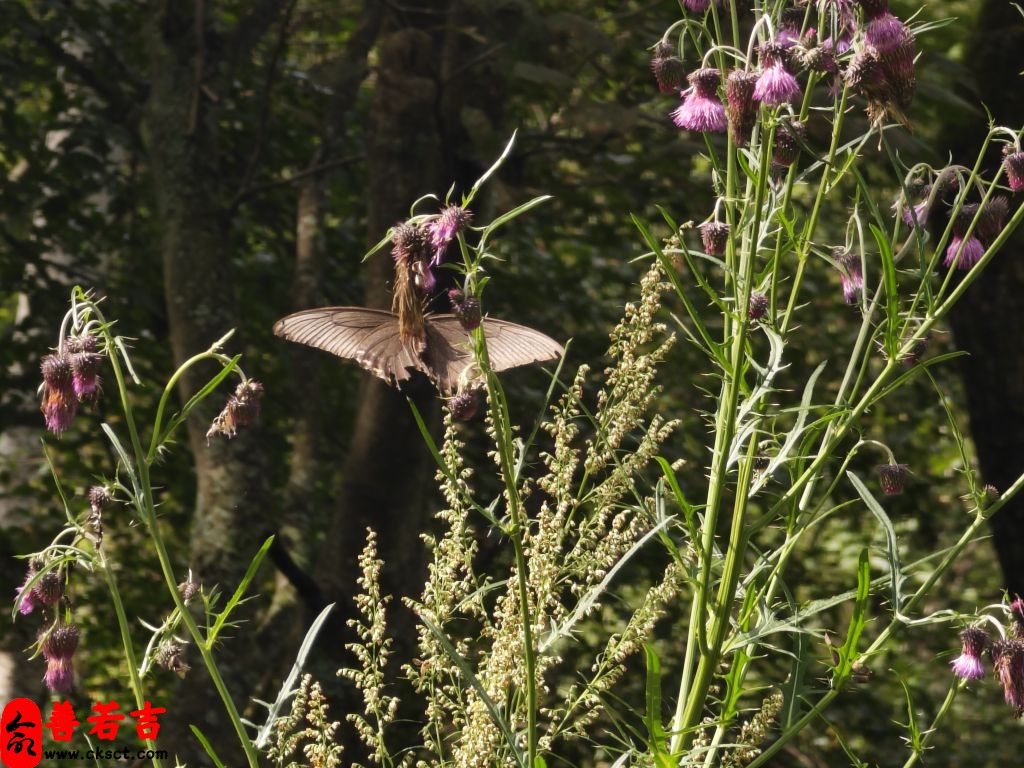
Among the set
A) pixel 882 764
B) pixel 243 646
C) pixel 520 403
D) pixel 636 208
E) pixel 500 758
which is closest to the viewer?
pixel 500 758

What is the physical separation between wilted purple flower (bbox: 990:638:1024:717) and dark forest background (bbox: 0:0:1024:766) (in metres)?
2.46

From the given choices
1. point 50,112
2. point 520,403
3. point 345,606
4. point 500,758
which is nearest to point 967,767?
point 520,403

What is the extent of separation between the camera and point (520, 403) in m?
6.35

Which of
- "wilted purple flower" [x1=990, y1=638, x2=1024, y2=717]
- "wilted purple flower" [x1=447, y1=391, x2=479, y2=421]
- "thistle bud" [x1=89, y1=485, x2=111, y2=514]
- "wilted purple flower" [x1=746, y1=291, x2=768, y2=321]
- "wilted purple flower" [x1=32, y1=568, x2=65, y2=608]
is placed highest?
"wilted purple flower" [x1=746, y1=291, x2=768, y2=321]

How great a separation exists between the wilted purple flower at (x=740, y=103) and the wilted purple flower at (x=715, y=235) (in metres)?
0.29

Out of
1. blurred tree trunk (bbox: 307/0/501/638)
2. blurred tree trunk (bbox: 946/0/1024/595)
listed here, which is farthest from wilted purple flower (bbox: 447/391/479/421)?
blurred tree trunk (bbox: 946/0/1024/595)

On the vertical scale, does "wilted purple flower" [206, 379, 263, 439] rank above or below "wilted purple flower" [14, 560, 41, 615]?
above

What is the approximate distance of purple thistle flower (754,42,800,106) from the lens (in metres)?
1.67

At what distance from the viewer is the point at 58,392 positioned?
1731mm

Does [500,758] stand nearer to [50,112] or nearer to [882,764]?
[50,112]

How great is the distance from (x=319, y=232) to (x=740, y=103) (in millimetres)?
4392

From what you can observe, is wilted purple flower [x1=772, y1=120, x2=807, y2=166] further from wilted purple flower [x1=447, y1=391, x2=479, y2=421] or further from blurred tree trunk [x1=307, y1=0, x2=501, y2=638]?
blurred tree trunk [x1=307, y1=0, x2=501, y2=638]

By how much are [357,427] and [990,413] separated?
3.68m

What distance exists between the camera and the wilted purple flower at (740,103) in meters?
1.69
